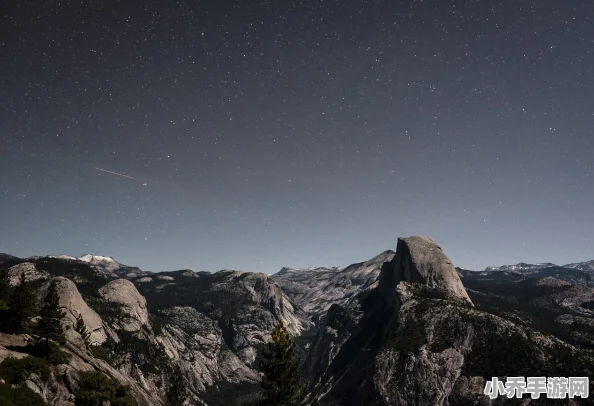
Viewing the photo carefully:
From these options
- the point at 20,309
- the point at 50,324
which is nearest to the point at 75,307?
the point at 20,309

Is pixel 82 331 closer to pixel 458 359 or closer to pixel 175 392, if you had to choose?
pixel 175 392

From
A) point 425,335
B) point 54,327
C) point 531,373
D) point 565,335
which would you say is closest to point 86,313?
point 54,327

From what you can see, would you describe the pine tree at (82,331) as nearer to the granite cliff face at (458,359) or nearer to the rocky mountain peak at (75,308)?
the rocky mountain peak at (75,308)

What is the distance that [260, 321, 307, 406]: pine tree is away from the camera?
4516 cm

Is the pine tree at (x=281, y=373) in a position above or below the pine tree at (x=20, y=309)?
below

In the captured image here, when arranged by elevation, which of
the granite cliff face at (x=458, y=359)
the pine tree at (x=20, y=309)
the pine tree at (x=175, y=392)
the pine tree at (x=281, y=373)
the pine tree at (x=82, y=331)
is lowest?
the granite cliff face at (x=458, y=359)

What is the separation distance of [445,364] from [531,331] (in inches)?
1568

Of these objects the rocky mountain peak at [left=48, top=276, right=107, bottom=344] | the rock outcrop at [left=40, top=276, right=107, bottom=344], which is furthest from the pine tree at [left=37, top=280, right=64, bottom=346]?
the rocky mountain peak at [left=48, top=276, right=107, bottom=344]

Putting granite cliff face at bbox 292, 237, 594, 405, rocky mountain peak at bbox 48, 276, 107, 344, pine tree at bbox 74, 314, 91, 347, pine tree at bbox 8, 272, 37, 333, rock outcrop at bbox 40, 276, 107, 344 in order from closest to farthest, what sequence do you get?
1. pine tree at bbox 8, 272, 37, 333
2. pine tree at bbox 74, 314, 91, 347
3. granite cliff face at bbox 292, 237, 594, 405
4. rock outcrop at bbox 40, 276, 107, 344
5. rocky mountain peak at bbox 48, 276, 107, 344

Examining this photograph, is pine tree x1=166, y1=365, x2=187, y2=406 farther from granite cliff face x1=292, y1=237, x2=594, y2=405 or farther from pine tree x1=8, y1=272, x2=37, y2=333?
granite cliff face x1=292, y1=237, x2=594, y2=405

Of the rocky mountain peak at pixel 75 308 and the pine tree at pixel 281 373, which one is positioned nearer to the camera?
the pine tree at pixel 281 373

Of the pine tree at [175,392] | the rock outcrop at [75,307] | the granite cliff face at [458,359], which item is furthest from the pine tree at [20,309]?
the granite cliff face at [458,359]

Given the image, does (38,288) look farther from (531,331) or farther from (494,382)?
(531,331)

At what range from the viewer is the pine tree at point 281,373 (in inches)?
1778
